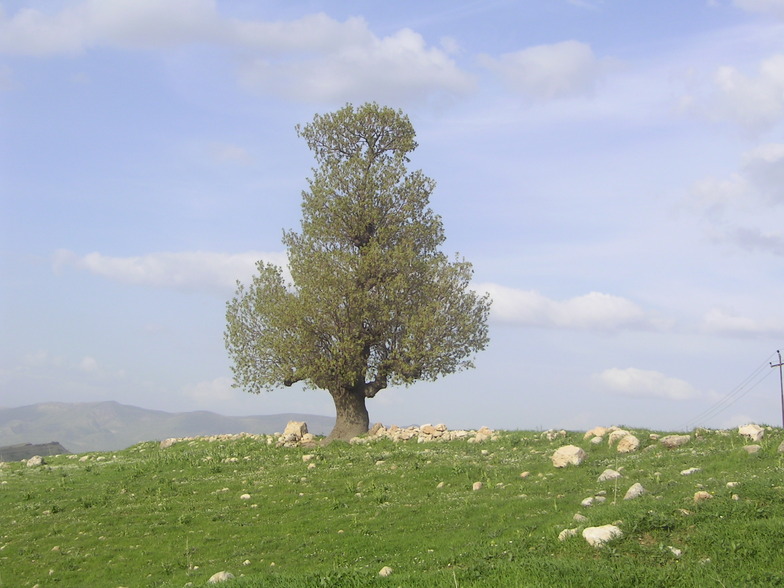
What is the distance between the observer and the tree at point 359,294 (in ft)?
135

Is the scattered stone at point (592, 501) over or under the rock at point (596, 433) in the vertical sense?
under

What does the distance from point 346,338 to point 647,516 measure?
25462 millimetres

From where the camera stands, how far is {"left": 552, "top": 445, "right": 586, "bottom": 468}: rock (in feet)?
90.8

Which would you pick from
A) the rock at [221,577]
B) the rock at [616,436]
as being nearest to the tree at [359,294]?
the rock at [616,436]

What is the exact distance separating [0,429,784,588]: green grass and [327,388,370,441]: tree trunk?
6020 millimetres

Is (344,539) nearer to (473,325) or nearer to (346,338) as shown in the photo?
(346,338)

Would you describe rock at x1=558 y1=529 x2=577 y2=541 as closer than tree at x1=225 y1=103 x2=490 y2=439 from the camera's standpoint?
Yes

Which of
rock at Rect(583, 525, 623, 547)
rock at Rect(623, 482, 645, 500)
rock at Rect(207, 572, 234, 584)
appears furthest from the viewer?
rock at Rect(623, 482, 645, 500)

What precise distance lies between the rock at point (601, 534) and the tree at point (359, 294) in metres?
24.8

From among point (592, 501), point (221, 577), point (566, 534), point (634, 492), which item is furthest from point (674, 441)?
point (221, 577)

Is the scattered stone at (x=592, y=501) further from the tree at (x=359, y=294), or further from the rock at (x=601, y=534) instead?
the tree at (x=359, y=294)

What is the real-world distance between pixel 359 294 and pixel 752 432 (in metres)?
20.1

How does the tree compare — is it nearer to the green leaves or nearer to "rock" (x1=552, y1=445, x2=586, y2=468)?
the green leaves

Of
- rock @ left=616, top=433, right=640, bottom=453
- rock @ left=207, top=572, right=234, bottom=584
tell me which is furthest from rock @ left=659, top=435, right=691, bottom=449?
rock @ left=207, top=572, right=234, bottom=584
